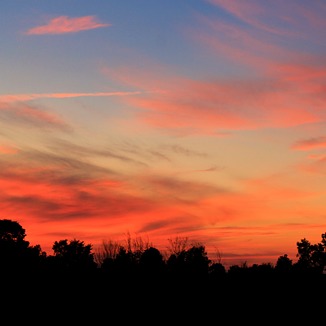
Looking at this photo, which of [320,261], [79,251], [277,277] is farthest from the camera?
[320,261]

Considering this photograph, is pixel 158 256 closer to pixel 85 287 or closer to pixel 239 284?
pixel 239 284

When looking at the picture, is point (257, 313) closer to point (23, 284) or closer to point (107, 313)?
point (107, 313)

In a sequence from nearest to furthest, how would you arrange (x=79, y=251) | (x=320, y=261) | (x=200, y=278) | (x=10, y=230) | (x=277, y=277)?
(x=200, y=278) → (x=277, y=277) → (x=10, y=230) → (x=79, y=251) → (x=320, y=261)

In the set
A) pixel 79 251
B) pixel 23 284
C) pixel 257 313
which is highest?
pixel 79 251

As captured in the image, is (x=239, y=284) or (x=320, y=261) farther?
(x=320, y=261)

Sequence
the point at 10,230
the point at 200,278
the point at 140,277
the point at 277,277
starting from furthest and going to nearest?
the point at 10,230
the point at 277,277
the point at 200,278
the point at 140,277

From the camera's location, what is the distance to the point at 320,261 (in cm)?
11838

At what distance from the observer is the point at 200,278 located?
2340 inches

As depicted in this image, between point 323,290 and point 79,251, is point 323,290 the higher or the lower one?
the lower one

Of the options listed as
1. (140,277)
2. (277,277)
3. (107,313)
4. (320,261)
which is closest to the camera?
(107,313)

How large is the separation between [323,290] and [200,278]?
13.0 meters

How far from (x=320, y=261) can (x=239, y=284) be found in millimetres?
62452

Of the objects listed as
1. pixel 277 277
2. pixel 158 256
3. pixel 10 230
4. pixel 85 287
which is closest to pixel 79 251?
pixel 10 230

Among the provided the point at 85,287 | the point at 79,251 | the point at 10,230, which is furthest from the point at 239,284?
the point at 79,251
